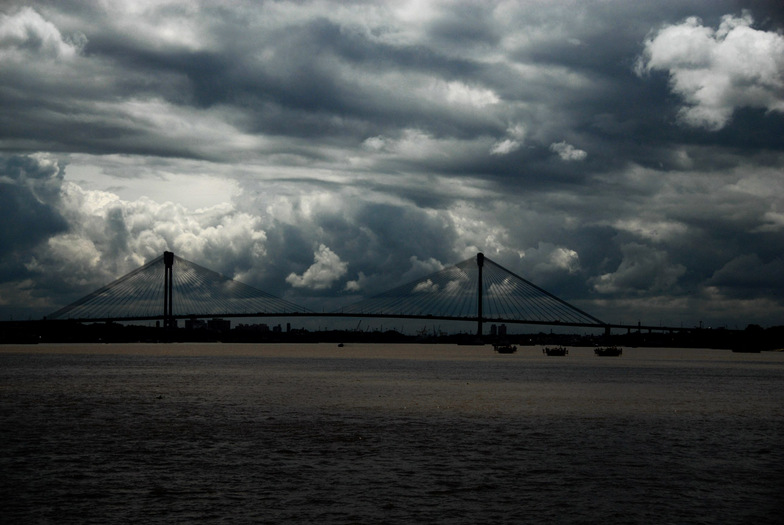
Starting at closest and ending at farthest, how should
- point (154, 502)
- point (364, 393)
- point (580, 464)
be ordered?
point (154, 502)
point (580, 464)
point (364, 393)

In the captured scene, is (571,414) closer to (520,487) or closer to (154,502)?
(520,487)

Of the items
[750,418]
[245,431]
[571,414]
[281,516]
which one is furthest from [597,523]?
[750,418]

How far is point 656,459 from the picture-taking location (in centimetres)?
3067

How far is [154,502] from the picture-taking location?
22609mm

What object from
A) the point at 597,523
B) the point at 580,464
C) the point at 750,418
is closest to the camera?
the point at 597,523

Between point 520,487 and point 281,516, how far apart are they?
786cm

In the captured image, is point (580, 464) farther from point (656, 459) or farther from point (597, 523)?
point (597, 523)

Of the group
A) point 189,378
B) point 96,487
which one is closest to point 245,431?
point 96,487

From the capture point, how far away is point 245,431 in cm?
3778

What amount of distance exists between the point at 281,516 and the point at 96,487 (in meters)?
6.83

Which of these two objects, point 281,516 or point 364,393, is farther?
point 364,393

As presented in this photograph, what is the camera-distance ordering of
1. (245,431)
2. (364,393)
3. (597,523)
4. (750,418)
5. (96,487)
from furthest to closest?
(364,393) → (750,418) → (245,431) → (96,487) → (597,523)

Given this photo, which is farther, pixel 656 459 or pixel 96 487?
pixel 656 459

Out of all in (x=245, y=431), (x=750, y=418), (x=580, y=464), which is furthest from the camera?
(x=750, y=418)
